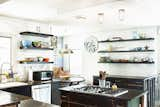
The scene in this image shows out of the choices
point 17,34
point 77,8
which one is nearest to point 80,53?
point 17,34

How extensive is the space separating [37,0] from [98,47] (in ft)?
13.3

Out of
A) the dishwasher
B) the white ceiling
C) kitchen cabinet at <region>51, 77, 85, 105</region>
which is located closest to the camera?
the white ceiling

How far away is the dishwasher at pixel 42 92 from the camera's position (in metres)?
4.53

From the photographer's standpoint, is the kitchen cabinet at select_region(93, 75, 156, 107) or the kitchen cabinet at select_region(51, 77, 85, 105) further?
the kitchen cabinet at select_region(93, 75, 156, 107)

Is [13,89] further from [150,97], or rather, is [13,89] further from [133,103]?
[150,97]

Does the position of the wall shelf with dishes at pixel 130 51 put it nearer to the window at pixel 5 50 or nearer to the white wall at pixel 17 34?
the white wall at pixel 17 34

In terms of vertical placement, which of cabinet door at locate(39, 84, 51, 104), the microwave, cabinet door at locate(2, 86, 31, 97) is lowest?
cabinet door at locate(39, 84, 51, 104)

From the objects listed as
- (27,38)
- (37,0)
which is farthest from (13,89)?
(37,0)

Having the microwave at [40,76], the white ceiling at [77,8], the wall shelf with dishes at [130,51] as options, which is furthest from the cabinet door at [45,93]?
the wall shelf with dishes at [130,51]

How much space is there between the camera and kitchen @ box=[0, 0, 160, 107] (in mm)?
3471

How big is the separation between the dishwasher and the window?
99 centimetres

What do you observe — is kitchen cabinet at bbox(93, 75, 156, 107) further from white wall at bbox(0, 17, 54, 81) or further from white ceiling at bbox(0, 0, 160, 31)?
white wall at bbox(0, 17, 54, 81)

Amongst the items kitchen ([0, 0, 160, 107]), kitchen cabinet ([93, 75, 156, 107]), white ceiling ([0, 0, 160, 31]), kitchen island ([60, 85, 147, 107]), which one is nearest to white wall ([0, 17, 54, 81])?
kitchen ([0, 0, 160, 107])

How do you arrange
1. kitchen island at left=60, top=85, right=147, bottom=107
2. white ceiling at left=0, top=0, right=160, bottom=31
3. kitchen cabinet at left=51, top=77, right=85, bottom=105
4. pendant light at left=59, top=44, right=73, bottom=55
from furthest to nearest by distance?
pendant light at left=59, top=44, right=73, bottom=55, kitchen cabinet at left=51, top=77, right=85, bottom=105, white ceiling at left=0, top=0, right=160, bottom=31, kitchen island at left=60, top=85, right=147, bottom=107
